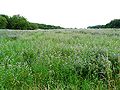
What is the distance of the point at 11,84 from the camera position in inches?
242

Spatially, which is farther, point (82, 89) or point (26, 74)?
point (26, 74)

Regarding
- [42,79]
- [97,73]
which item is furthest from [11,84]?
[97,73]

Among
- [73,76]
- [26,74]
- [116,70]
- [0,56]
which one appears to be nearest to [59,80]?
[73,76]

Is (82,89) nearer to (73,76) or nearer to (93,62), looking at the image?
(73,76)

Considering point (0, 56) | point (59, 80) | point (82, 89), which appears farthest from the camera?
point (0, 56)

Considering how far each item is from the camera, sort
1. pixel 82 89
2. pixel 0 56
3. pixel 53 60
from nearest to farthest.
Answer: pixel 82 89
pixel 53 60
pixel 0 56

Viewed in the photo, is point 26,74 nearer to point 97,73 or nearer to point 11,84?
point 11,84

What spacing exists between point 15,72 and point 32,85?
2.57ft

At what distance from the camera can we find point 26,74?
6715 millimetres

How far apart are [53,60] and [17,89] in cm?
203

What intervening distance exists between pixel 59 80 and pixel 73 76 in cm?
31

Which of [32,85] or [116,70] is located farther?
[116,70]

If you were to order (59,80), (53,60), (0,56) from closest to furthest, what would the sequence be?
1. (59,80)
2. (53,60)
3. (0,56)

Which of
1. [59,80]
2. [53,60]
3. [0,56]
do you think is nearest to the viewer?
[59,80]
